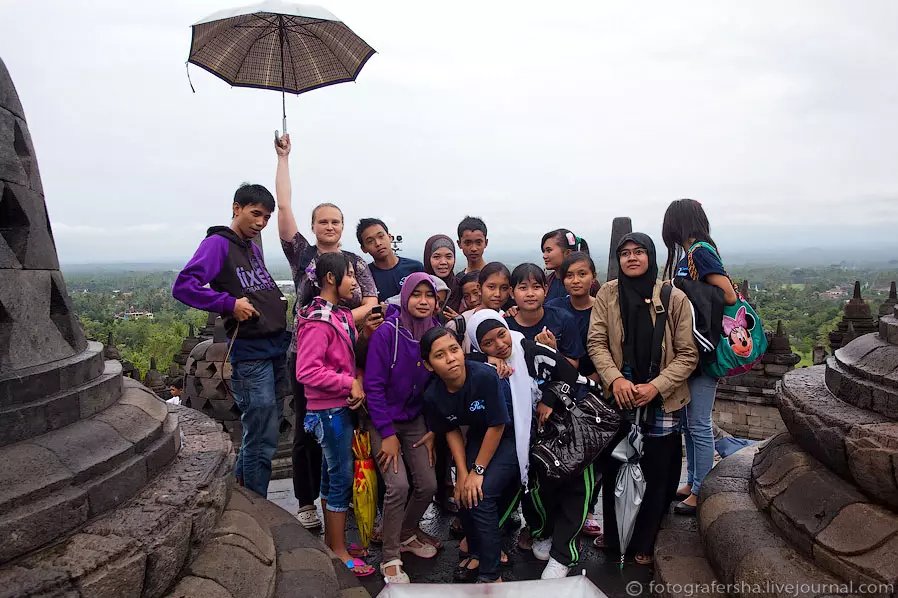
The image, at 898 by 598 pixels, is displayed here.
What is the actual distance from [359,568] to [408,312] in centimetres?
173

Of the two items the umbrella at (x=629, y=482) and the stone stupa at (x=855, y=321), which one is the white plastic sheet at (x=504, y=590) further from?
the stone stupa at (x=855, y=321)

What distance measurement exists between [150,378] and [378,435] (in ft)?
34.7

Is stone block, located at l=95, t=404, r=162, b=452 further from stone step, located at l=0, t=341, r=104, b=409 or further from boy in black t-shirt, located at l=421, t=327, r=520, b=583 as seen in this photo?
boy in black t-shirt, located at l=421, t=327, r=520, b=583

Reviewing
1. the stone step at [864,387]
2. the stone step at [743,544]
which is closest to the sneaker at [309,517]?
the stone step at [743,544]

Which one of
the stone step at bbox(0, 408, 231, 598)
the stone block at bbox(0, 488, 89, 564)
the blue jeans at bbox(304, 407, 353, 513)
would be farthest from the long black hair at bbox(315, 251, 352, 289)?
the stone block at bbox(0, 488, 89, 564)

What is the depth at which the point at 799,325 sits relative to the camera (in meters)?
33.8

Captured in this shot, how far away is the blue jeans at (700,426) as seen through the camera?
12.1 ft

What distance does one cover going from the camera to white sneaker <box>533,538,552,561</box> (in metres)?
3.76

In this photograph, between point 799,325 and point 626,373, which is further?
point 799,325

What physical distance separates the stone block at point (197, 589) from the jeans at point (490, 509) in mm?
1480

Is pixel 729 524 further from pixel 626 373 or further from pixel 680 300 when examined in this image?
pixel 680 300

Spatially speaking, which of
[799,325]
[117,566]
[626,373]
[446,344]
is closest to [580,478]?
[626,373]

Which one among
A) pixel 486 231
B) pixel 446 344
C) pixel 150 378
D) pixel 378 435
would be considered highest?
pixel 486 231

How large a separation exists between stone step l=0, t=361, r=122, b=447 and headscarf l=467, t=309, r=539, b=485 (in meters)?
2.12
